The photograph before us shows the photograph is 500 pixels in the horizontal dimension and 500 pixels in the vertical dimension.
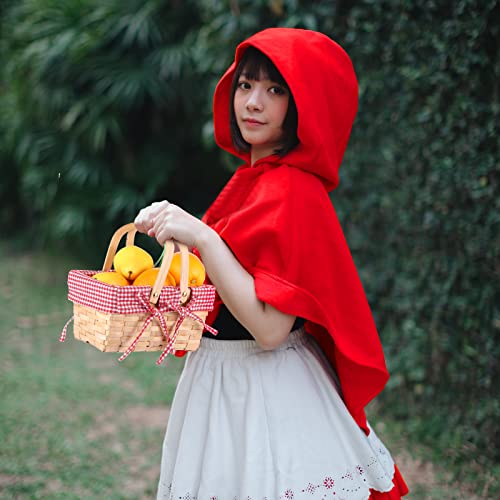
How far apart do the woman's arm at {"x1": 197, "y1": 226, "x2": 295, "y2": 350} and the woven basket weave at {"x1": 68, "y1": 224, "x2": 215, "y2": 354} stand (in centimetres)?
4

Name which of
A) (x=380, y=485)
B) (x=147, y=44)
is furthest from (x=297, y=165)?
(x=147, y=44)

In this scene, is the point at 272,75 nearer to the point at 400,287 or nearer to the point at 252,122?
the point at 252,122

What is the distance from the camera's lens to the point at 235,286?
4.97 feet

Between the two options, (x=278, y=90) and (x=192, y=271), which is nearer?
(x=192, y=271)

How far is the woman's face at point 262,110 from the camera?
1.69 meters

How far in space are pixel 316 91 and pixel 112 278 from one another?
2.18 ft

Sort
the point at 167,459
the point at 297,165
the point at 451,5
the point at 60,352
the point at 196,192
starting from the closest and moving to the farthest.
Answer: the point at 297,165 → the point at 167,459 → the point at 451,5 → the point at 60,352 → the point at 196,192

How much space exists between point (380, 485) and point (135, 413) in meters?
2.98

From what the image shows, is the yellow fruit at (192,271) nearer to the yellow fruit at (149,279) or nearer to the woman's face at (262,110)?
the yellow fruit at (149,279)

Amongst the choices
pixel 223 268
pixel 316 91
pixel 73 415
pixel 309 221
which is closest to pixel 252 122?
pixel 316 91

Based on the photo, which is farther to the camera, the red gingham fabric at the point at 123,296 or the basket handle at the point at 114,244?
the basket handle at the point at 114,244

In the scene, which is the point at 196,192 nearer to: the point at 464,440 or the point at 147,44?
the point at 147,44

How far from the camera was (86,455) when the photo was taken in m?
3.76

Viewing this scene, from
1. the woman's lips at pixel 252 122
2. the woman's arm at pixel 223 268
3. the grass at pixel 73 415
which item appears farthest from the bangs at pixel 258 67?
→ the grass at pixel 73 415
